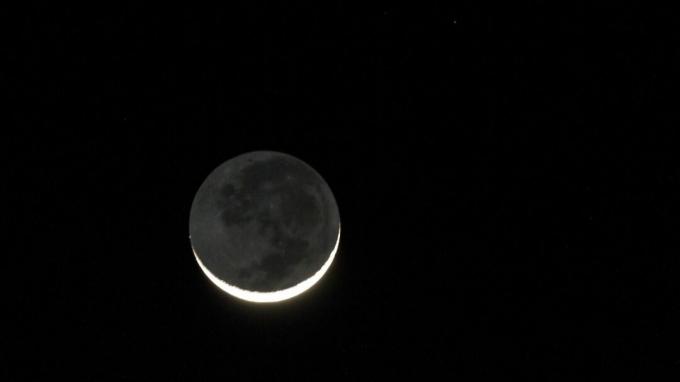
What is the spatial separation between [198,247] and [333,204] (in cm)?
261

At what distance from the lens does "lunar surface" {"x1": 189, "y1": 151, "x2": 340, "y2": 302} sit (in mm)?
10219

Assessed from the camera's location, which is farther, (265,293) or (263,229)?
(263,229)

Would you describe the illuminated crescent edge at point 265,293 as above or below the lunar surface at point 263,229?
below

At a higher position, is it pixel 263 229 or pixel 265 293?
pixel 263 229

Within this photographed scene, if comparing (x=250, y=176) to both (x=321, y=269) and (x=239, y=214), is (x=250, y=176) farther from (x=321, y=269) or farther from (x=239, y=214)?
(x=321, y=269)

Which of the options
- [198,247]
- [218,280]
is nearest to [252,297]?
[218,280]

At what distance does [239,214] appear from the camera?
10.5 meters

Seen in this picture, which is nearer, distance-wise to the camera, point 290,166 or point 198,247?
point 198,247

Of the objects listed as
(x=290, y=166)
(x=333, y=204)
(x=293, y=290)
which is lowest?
(x=293, y=290)

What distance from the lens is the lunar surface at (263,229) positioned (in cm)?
1022

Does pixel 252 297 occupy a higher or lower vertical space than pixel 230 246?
lower

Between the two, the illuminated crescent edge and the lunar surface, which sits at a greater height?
the lunar surface

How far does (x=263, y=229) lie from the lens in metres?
10.4

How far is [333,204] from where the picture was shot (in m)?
11.0
